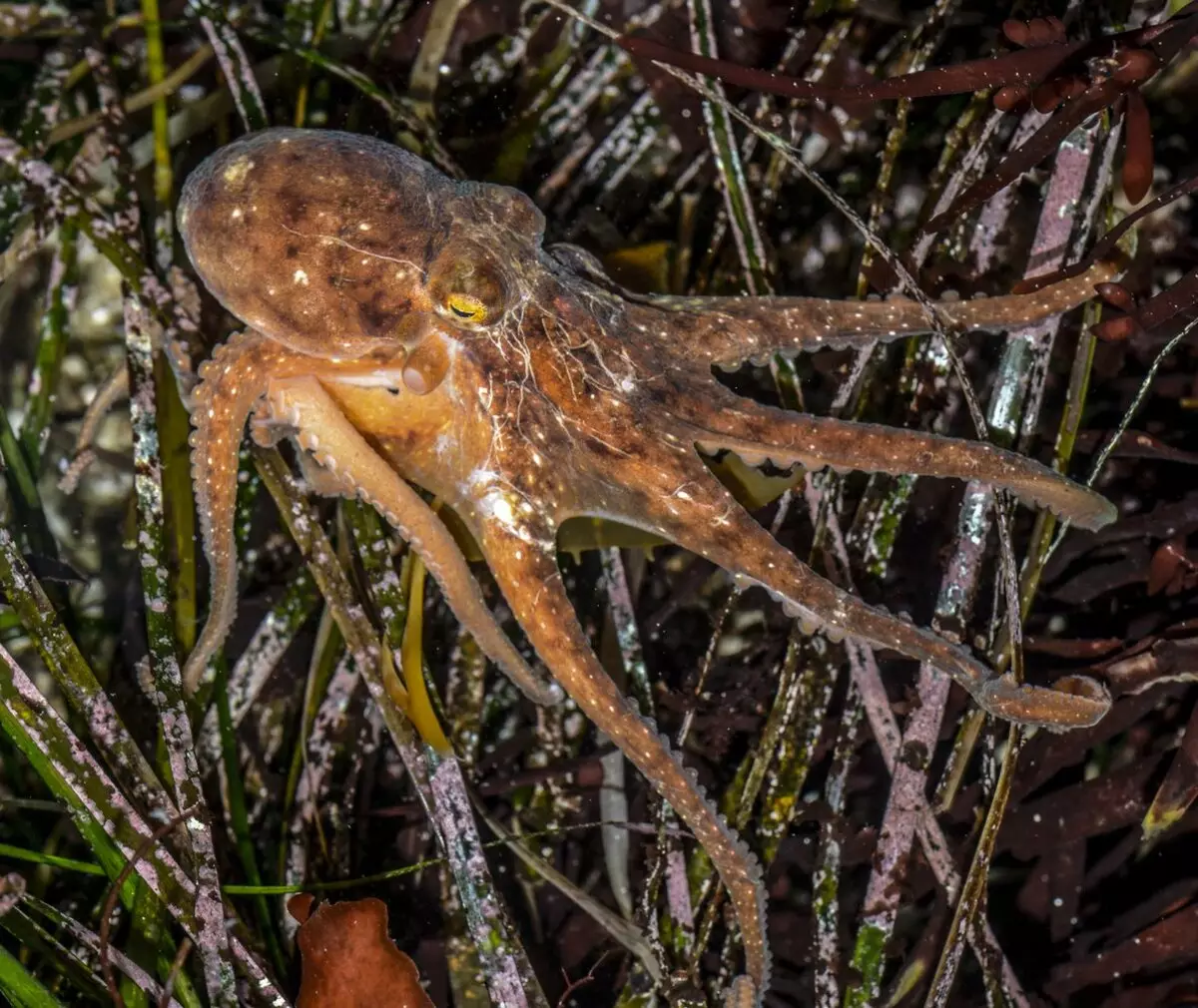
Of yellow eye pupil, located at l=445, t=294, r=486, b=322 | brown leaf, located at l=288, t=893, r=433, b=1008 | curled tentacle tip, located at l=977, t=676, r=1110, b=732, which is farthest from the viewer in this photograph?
brown leaf, located at l=288, t=893, r=433, b=1008

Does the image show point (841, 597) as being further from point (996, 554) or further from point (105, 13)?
point (105, 13)

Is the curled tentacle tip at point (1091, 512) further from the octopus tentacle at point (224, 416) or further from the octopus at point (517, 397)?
the octopus tentacle at point (224, 416)

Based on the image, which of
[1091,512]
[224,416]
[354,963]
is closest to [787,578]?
[1091,512]

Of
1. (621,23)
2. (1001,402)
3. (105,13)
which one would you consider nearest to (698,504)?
(1001,402)

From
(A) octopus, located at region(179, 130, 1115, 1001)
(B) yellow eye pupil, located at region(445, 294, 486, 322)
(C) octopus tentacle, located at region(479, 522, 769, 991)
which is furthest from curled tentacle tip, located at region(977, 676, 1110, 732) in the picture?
(B) yellow eye pupil, located at region(445, 294, 486, 322)

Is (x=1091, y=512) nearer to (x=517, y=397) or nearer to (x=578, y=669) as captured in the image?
(x=578, y=669)

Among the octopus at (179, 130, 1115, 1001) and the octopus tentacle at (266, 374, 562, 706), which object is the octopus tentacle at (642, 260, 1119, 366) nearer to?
the octopus at (179, 130, 1115, 1001)

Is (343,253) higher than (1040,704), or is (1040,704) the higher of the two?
(343,253)
